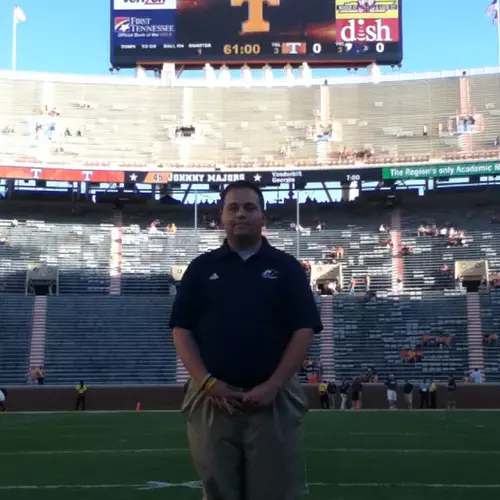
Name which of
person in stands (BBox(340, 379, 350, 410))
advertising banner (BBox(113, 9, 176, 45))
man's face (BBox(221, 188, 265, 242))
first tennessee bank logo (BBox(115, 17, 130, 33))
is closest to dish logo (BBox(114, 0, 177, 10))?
advertising banner (BBox(113, 9, 176, 45))

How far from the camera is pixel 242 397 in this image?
3.64m

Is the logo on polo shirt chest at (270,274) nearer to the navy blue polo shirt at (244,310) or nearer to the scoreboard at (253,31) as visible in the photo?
the navy blue polo shirt at (244,310)

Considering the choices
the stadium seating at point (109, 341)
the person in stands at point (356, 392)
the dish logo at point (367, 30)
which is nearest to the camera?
the person in stands at point (356, 392)

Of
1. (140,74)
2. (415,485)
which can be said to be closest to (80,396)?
(415,485)

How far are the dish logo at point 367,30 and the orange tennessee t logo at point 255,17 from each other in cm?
399

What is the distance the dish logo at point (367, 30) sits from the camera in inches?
1636

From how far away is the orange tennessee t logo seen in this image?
4200cm

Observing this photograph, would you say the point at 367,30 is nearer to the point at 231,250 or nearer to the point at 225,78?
the point at 225,78

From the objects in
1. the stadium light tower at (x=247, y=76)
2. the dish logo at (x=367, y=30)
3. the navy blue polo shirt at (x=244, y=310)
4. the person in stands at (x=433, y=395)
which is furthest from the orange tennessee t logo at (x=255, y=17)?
the navy blue polo shirt at (x=244, y=310)

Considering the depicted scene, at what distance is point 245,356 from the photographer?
12.4 ft

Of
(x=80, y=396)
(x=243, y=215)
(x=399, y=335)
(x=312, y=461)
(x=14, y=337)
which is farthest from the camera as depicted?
(x=399, y=335)

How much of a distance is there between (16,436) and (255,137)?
2743 cm

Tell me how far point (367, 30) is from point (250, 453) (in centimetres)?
4062

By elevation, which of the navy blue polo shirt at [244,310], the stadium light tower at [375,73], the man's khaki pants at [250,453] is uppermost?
the stadium light tower at [375,73]
